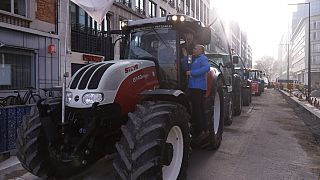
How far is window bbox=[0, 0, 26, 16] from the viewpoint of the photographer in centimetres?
1359

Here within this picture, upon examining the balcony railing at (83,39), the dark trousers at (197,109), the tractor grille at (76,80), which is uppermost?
the balcony railing at (83,39)

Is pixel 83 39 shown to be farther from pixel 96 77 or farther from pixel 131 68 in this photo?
pixel 96 77

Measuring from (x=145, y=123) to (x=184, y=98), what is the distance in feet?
4.43

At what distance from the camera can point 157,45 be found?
590 centimetres

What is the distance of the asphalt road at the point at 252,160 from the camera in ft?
19.1

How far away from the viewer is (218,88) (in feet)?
24.9

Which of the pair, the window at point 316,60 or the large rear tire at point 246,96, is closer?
the large rear tire at point 246,96

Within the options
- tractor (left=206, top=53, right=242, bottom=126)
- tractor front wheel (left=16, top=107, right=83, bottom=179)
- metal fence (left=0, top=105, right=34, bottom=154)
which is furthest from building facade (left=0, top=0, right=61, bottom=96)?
tractor front wheel (left=16, top=107, right=83, bottom=179)

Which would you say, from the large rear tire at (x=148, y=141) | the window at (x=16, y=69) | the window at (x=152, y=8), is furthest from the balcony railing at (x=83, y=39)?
the large rear tire at (x=148, y=141)

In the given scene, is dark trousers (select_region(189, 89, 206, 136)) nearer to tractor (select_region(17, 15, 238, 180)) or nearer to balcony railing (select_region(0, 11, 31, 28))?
tractor (select_region(17, 15, 238, 180))

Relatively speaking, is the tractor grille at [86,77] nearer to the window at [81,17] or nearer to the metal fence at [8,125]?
the metal fence at [8,125]

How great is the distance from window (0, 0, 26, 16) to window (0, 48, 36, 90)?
1546 millimetres

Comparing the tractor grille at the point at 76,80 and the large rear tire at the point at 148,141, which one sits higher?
the tractor grille at the point at 76,80

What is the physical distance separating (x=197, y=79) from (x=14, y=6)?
1088 centimetres
